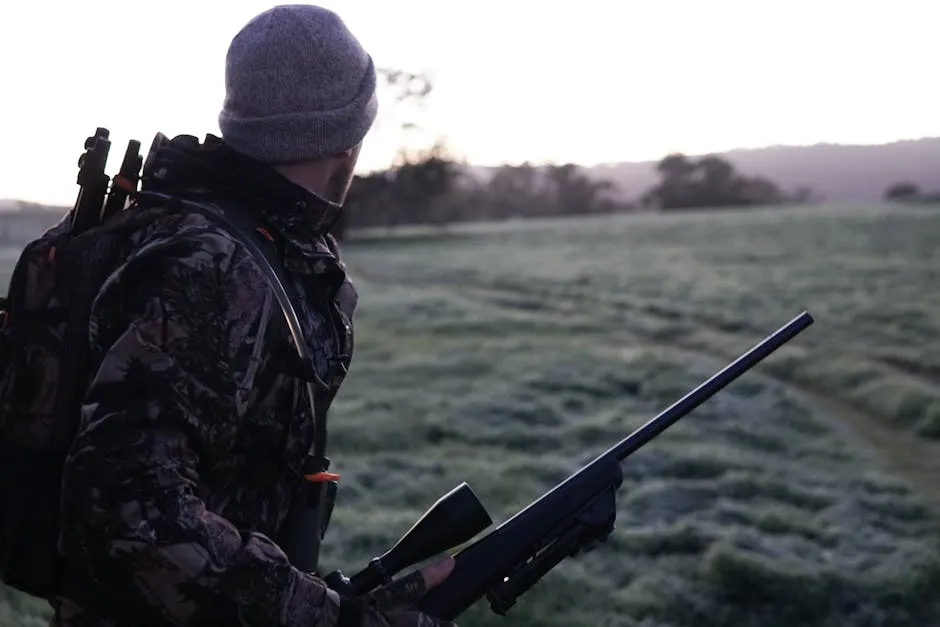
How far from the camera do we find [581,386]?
47.9ft

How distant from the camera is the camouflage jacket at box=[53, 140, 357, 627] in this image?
217cm

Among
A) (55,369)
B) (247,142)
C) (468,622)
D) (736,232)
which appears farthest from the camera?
(736,232)

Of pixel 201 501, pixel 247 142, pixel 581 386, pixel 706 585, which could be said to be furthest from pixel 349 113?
pixel 581 386

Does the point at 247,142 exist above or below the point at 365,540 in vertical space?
above

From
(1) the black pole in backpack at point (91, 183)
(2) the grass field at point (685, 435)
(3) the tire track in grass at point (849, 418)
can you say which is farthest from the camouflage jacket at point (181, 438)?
(3) the tire track in grass at point (849, 418)

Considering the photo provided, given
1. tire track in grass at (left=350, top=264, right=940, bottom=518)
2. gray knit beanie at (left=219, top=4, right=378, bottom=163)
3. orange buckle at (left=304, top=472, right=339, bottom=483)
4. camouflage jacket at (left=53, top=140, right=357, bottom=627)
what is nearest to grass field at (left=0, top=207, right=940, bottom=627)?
tire track in grass at (left=350, top=264, right=940, bottom=518)

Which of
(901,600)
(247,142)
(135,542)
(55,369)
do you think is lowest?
(901,600)

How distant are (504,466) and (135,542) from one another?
27.2 ft

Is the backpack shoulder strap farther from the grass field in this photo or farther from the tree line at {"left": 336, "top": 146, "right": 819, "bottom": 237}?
the tree line at {"left": 336, "top": 146, "right": 819, "bottom": 237}

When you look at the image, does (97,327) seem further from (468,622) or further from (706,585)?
(706,585)

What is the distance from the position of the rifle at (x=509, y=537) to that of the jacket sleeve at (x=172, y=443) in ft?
1.63

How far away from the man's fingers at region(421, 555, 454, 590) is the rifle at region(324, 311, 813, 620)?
54 mm

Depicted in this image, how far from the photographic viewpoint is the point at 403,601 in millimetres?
2555

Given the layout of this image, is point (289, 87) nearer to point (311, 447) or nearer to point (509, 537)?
point (311, 447)
